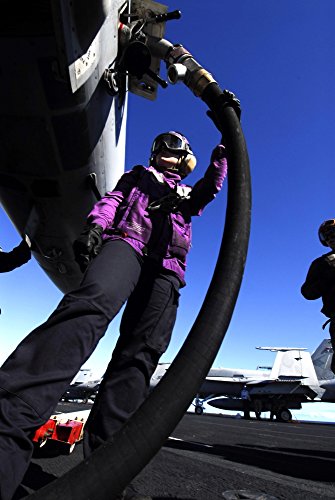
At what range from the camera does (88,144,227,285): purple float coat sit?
181 cm

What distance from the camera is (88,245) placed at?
1.53 metres

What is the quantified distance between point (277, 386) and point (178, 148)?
2795 centimetres

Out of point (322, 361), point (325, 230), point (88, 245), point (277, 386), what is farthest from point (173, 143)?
point (322, 361)

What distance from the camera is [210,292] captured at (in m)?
1.05

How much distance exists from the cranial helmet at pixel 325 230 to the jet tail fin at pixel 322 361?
35.4 metres

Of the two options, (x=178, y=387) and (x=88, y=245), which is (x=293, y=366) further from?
(x=178, y=387)

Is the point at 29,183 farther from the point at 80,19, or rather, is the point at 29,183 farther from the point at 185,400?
the point at 185,400

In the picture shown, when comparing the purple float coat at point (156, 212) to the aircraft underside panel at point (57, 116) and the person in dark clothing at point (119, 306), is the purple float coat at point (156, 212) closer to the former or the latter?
the person in dark clothing at point (119, 306)

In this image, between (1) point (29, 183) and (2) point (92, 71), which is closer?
(2) point (92, 71)

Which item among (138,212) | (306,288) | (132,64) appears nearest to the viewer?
(138,212)

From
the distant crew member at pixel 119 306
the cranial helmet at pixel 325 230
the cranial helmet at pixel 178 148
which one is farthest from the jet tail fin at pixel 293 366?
the distant crew member at pixel 119 306

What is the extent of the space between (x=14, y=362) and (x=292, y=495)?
6.30 feet

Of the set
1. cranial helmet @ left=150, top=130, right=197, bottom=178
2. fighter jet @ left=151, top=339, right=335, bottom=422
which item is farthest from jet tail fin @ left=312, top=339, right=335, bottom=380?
cranial helmet @ left=150, top=130, right=197, bottom=178

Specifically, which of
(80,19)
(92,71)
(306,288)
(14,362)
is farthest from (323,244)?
(14,362)
